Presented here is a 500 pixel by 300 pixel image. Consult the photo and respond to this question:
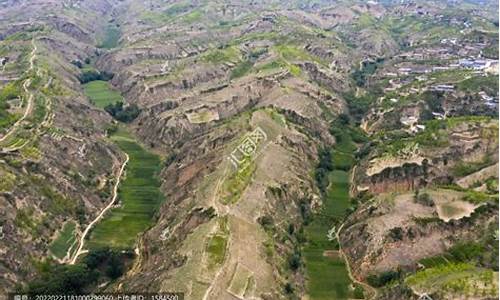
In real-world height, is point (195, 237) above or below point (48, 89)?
above

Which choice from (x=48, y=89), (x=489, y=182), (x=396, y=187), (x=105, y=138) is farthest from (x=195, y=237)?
(x=48, y=89)

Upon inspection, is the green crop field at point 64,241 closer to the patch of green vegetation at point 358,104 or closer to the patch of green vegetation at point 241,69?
the patch of green vegetation at point 358,104

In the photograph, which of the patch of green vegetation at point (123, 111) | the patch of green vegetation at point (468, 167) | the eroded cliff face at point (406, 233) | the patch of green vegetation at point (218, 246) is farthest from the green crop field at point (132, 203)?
the patch of green vegetation at point (468, 167)

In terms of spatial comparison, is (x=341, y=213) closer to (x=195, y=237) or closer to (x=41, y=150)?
(x=195, y=237)

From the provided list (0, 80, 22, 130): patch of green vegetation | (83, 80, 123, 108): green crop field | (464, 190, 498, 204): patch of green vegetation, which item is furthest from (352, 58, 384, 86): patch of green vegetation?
(0, 80, 22, 130): patch of green vegetation

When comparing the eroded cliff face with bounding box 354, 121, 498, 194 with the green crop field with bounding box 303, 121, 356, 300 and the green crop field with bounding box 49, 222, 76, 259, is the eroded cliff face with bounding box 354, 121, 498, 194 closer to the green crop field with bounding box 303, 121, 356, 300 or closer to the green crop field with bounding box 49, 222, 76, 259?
the green crop field with bounding box 303, 121, 356, 300

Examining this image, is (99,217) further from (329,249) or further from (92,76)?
(92,76)

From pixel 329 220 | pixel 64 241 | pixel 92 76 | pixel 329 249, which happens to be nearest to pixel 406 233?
pixel 329 249

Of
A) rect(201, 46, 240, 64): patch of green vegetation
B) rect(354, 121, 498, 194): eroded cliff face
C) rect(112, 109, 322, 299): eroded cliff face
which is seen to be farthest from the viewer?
rect(201, 46, 240, 64): patch of green vegetation
